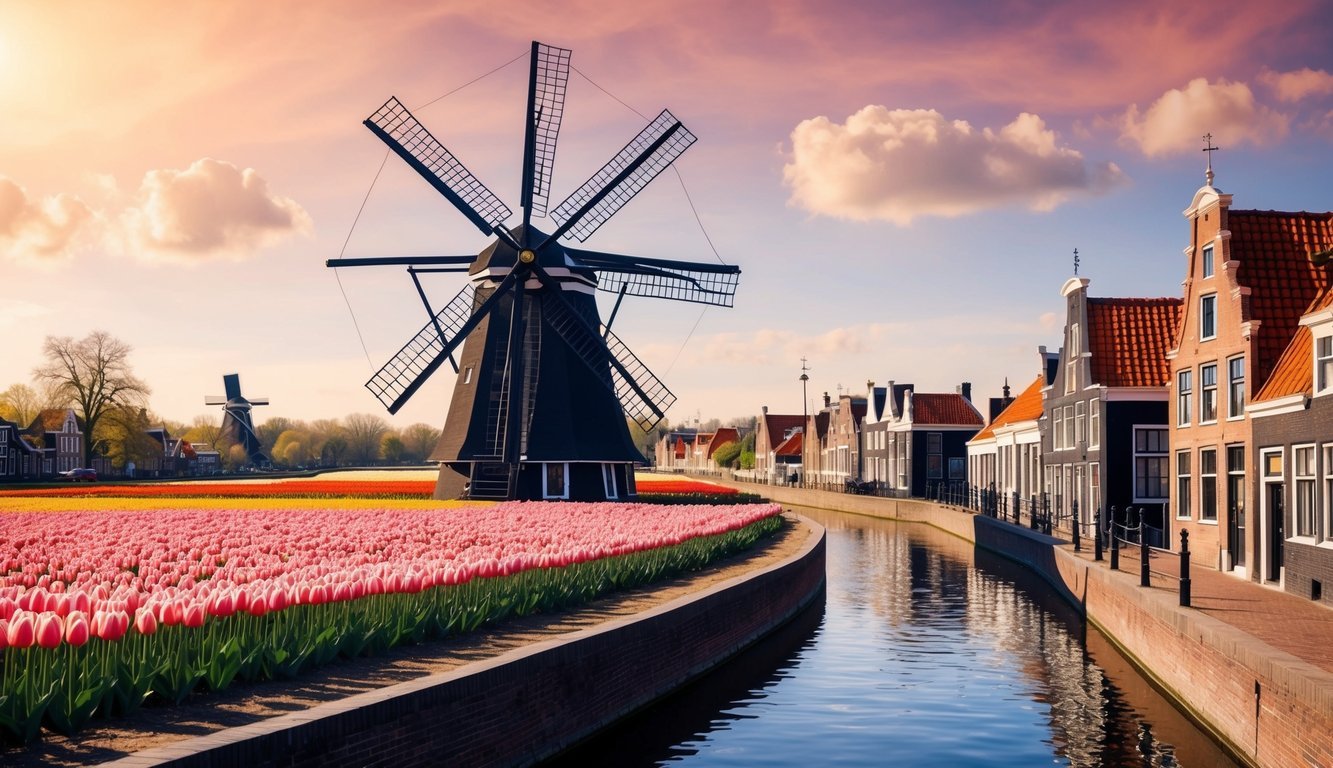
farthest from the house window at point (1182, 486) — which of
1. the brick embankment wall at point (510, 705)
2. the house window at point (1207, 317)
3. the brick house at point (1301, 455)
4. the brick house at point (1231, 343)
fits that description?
the brick embankment wall at point (510, 705)

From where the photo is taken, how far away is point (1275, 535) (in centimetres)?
2103

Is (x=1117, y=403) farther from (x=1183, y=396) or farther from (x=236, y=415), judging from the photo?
(x=236, y=415)

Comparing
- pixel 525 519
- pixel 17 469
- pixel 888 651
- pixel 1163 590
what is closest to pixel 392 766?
pixel 888 651

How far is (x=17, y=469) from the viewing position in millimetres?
108375

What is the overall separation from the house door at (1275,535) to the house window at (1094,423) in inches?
622

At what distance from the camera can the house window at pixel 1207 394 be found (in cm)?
2547

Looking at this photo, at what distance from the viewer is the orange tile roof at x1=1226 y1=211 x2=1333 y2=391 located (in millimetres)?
23531

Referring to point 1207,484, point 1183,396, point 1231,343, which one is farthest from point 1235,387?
point 1183,396

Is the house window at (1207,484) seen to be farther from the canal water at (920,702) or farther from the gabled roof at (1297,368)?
the canal water at (920,702)

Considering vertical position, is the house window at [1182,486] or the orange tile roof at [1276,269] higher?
the orange tile roof at [1276,269]

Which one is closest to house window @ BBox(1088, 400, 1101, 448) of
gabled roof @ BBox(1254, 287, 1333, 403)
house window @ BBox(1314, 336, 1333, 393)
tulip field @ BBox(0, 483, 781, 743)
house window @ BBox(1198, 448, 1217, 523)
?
house window @ BBox(1198, 448, 1217, 523)

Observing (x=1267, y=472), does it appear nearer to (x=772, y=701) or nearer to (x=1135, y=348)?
(x=772, y=701)

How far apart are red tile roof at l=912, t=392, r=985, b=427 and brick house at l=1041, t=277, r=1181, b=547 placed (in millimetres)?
29329

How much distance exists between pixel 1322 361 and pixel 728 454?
4696 inches
